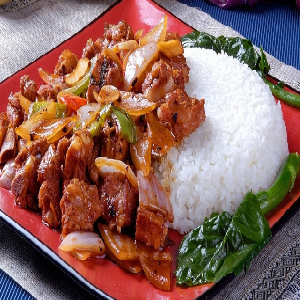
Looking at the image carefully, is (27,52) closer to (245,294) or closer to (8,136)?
(8,136)

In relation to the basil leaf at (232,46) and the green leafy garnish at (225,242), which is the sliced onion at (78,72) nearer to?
the basil leaf at (232,46)

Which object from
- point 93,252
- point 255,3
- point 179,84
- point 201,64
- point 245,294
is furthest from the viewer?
point 255,3

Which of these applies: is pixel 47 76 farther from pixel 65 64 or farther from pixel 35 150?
pixel 35 150

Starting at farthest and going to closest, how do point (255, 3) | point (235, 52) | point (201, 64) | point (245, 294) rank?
point (255, 3) → point (235, 52) → point (201, 64) → point (245, 294)

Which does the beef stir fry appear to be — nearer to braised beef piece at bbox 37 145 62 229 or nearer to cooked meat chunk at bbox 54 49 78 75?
braised beef piece at bbox 37 145 62 229

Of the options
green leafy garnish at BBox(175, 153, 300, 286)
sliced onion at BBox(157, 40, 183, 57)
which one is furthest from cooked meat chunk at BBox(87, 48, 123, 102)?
green leafy garnish at BBox(175, 153, 300, 286)

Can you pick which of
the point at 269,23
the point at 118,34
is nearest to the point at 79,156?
the point at 118,34

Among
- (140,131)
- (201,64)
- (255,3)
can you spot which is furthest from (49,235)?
(255,3)
